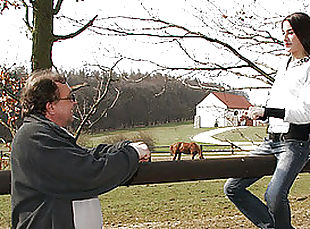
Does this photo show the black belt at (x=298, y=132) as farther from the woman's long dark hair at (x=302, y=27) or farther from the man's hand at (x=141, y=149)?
the man's hand at (x=141, y=149)

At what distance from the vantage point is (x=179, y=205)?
10.1 m

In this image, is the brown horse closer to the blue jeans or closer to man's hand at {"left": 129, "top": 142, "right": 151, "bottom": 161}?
the blue jeans

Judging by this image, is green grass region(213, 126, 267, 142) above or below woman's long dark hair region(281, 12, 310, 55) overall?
below

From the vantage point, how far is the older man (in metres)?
1.30

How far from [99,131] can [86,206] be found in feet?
29.5

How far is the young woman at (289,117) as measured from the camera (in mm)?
1849

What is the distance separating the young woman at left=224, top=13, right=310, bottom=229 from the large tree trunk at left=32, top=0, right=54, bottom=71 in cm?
176

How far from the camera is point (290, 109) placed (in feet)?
5.98

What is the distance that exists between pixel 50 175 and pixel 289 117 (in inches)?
43.9

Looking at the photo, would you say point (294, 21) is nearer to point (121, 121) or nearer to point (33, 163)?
point (33, 163)

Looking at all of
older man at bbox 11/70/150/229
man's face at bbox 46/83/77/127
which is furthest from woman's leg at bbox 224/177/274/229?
man's face at bbox 46/83/77/127

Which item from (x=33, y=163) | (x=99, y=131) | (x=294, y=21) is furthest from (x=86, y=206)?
(x=99, y=131)

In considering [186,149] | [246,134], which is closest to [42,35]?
[246,134]

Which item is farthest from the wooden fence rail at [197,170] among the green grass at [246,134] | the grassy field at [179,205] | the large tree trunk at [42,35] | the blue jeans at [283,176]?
the grassy field at [179,205]
